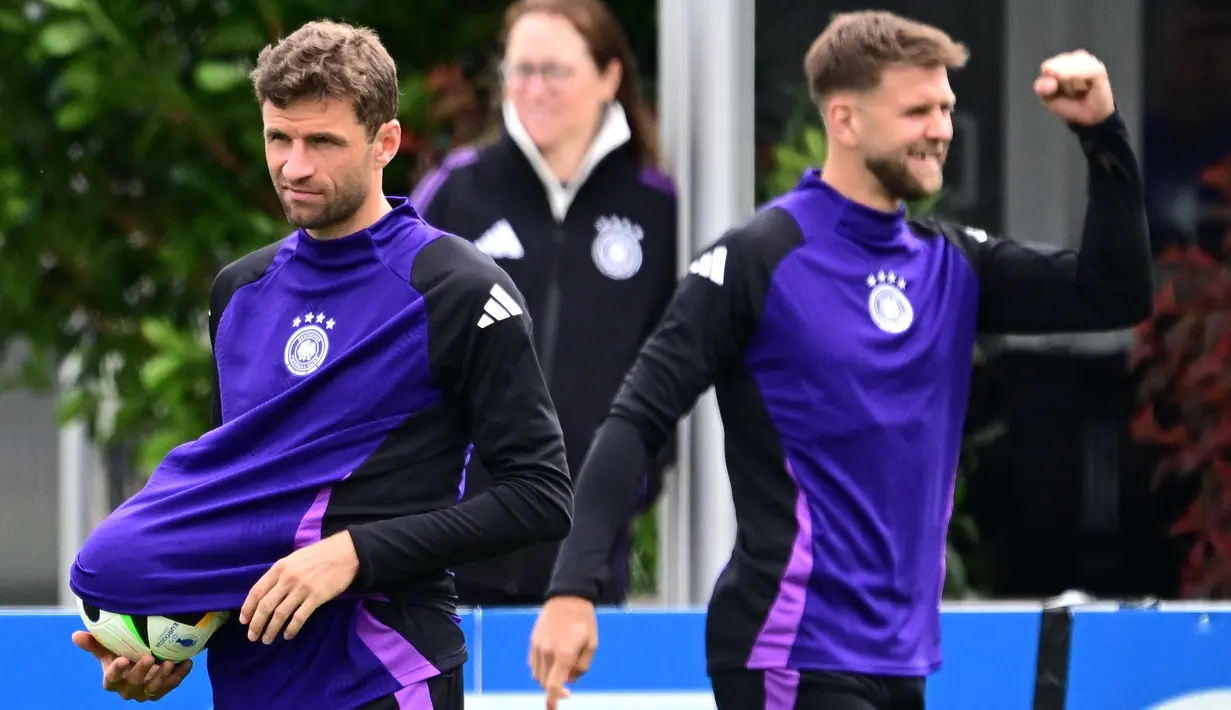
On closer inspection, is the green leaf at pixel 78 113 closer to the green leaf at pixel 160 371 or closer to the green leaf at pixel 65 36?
the green leaf at pixel 65 36

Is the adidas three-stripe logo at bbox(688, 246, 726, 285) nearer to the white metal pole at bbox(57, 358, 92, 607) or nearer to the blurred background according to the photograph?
the blurred background

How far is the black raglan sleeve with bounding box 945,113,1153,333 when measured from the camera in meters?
3.31

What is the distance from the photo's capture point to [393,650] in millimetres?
2764

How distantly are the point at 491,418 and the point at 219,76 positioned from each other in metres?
3.91

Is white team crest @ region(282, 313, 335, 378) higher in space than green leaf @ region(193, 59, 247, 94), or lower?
lower

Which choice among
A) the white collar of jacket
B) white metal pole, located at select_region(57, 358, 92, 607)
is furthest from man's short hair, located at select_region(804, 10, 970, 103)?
white metal pole, located at select_region(57, 358, 92, 607)

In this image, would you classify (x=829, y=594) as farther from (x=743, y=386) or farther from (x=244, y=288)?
(x=244, y=288)

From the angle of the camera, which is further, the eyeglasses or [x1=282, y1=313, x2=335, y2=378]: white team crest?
the eyeglasses

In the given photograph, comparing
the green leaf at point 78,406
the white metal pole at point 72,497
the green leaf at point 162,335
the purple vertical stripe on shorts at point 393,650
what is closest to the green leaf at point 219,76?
the green leaf at point 162,335

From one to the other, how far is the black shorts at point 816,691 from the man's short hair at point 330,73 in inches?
44.1

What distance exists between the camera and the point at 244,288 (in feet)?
9.80

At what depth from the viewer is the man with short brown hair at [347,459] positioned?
2711 millimetres

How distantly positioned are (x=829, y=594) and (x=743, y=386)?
1.30ft

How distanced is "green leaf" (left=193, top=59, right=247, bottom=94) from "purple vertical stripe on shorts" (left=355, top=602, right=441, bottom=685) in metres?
3.93
